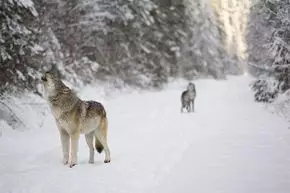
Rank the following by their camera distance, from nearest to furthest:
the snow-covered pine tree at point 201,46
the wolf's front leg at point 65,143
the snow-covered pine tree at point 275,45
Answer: the wolf's front leg at point 65,143 < the snow-covered pine tree at point 275,45 < the snow-covered pine tree at point 201,46

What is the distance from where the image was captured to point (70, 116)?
7.72 m

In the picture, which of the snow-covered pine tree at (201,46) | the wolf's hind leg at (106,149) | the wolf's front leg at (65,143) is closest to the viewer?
the wolf's front leg at (65,143)

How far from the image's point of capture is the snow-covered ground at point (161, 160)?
21.0 ft

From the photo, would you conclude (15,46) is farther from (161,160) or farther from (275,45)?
(275,45)

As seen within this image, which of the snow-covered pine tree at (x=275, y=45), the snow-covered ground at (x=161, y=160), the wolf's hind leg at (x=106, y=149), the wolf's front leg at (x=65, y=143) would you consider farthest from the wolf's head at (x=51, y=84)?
the snow-covered pine tree at (x=275, y=45)

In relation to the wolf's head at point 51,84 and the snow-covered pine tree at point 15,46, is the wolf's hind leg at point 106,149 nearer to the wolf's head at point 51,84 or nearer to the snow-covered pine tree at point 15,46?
the wolf's head at point 51,84

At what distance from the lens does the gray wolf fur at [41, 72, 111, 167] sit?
770 cm

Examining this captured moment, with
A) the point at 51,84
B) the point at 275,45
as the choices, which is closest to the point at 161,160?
the point at 51,84

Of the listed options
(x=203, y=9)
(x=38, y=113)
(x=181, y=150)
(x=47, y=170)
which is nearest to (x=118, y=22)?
(x=38, y=113)

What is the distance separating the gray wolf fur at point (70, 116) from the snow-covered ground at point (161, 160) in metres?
0.38

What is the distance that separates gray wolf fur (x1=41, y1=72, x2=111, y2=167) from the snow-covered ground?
377mm

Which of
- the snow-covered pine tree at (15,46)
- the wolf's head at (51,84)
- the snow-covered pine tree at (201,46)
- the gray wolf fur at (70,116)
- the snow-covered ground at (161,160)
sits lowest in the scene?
the snow-covered ground at (161,160)

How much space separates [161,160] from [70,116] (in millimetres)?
2023

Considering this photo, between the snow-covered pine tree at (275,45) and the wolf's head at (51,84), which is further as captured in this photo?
the snow-covered pine tree at (275,45)
